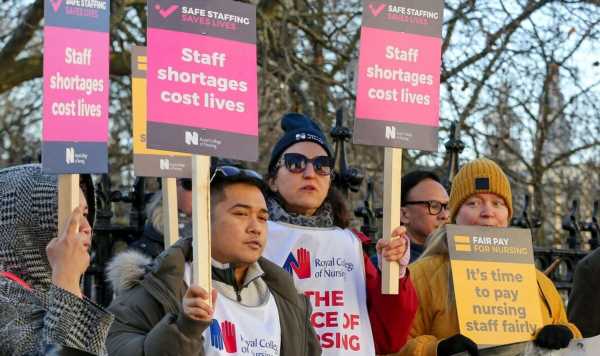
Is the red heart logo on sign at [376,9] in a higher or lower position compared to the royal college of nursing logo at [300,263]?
higher

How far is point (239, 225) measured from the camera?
13.1 ft

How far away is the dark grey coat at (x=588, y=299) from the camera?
213 inches

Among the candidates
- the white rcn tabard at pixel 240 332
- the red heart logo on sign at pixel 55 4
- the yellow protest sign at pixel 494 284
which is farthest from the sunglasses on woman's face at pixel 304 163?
the red heart logo on sign at pixel 55 4

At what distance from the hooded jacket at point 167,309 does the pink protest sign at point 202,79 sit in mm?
402

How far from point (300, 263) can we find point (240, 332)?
35.8 inches

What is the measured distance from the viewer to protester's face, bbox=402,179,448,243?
5.68 metres

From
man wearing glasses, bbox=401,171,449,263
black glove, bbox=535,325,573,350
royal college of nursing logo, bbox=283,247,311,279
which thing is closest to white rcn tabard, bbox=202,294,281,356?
royal college of nursing logo, bbox=283,247,311,279

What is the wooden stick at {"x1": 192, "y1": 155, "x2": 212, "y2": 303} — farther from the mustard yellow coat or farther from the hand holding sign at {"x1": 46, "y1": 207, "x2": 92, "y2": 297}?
the mustard yellow coat

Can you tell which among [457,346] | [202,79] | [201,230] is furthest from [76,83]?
[457,346]

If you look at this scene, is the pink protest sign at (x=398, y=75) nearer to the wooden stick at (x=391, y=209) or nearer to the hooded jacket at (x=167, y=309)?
the wooden stick at (x=391, y=209)

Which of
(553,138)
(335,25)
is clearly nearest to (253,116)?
(335,25)

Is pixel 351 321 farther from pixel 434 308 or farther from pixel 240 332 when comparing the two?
pixel 240 332

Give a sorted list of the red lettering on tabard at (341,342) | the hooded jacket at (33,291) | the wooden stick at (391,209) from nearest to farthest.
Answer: the hooded jacket at (33,291), the wooden stick at (391,209), the red lettering on tabard at (341,342)

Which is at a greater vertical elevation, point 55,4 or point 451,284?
point 55,4
